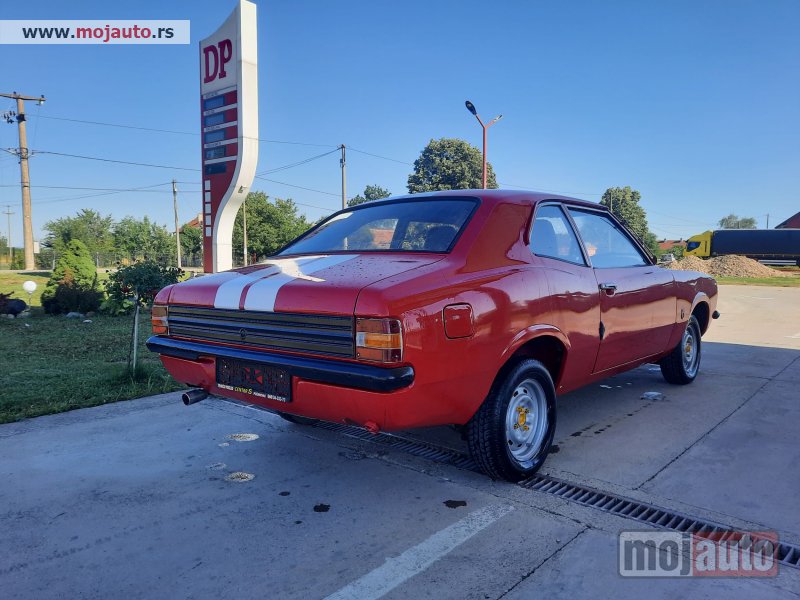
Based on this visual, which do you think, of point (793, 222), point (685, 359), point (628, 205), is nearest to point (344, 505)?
point (685, 359)

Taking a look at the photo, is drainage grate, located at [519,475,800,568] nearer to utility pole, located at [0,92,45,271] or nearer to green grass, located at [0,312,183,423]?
green grass, located at [0,312,183,423]

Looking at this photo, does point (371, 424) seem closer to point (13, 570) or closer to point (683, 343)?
point (13, 570)

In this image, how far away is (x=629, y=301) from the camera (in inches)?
155

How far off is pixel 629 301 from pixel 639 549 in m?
2.02

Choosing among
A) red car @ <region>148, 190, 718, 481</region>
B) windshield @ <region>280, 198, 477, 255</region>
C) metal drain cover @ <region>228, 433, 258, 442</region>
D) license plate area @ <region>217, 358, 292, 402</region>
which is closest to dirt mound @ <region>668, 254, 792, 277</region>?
red car @ <region>148, 190, 718, 481</region>

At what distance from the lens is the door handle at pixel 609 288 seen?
3.64 metres

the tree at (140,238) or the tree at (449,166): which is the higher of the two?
the tree at (449,166)

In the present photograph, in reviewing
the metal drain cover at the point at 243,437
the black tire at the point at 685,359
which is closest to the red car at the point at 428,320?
the metal drain cover at the point at 243,437

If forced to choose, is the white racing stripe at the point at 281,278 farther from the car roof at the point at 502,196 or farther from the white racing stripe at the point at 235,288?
the car roof at the point at 502,196

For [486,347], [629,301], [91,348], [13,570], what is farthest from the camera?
[91,348]

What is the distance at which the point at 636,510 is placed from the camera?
8.76 ft

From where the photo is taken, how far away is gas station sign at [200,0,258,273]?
11.5 metres

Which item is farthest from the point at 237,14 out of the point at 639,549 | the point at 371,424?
the point at 639,549

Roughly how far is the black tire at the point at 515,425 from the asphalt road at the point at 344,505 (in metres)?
0.16
